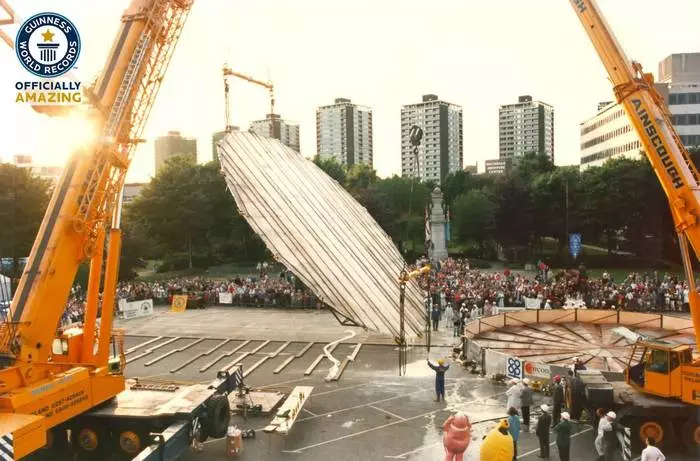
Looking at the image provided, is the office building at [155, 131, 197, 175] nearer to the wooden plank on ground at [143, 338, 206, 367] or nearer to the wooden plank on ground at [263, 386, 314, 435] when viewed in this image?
the wooden plank on ground at [143, 338, 206, 367]

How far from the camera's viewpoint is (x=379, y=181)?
300ft

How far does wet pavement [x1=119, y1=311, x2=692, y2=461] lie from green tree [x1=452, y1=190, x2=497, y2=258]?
129ft

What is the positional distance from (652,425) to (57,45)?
741 inches

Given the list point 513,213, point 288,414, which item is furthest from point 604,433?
point 513,213

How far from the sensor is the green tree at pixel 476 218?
229ft

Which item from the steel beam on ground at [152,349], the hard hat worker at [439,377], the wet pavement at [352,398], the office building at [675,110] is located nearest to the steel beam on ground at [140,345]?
the wet pavement at [352,398]

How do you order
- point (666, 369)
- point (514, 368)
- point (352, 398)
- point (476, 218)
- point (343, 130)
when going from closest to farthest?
point (666, 369) < point (352, 398) < point (514, 368) < point (476, 218) < point (343, 130)

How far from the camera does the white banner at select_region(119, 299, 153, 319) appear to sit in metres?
39.4

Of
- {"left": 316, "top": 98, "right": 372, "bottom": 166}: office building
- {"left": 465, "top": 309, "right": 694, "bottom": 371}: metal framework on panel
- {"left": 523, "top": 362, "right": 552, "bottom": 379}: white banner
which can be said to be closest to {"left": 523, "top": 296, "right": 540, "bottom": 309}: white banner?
{"left": 465, "top": 309, "right": 694, "bottom": 371}: metal framework on panel

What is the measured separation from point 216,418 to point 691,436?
12.1 meters

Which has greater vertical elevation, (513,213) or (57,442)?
(513,213)

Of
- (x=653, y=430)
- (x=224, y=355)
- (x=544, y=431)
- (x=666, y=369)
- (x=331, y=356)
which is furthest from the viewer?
(x=224, y=355)

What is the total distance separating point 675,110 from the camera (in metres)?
84.3

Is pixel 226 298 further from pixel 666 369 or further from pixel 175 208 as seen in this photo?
pixel 666 369
